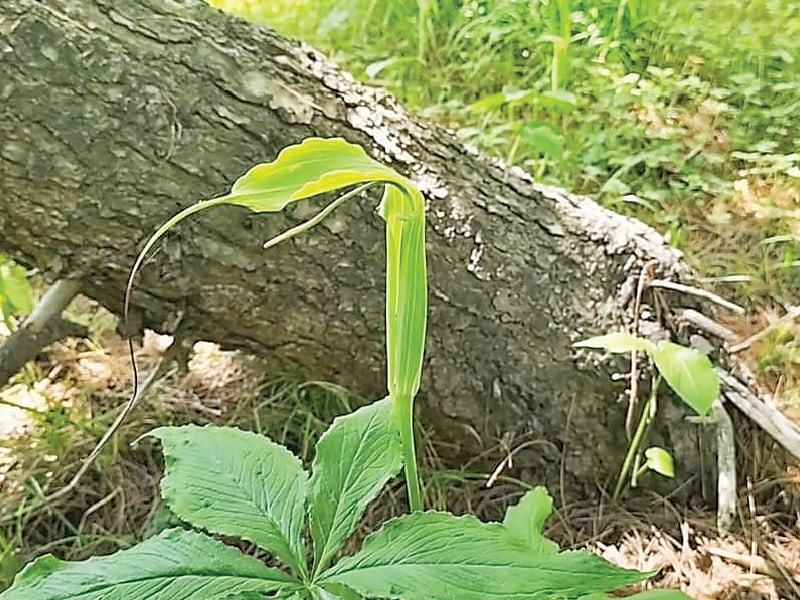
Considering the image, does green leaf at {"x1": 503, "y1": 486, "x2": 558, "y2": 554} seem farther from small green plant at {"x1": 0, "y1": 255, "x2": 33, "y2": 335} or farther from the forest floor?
small green plant at {"x1": 0, "y1": 255, "x2": 33, "y2": 335}

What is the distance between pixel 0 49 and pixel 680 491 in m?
1.10

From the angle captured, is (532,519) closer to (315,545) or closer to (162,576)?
(315,545)

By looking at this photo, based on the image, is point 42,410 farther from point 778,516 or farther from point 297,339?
point 778,516

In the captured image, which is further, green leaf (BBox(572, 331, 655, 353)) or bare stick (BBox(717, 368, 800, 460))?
bare stick (BBox(717, 368, 800, 460))

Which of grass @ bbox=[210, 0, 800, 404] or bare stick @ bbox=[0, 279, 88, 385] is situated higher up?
grass @ bbox=[210, 0, 800, 404]

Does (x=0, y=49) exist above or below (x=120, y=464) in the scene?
above

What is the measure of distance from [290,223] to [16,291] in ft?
1.82

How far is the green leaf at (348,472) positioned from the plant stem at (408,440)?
0.04ft

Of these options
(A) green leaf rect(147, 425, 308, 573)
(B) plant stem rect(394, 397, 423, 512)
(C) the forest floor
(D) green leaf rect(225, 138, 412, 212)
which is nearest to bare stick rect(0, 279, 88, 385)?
(C) the forest floor

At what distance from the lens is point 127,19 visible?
3.57 feet

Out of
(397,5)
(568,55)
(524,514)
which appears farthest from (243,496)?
(397,5)

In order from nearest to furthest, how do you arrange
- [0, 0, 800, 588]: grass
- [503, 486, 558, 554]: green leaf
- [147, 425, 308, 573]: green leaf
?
[147, 425, 308, 573]: green leaf
[503, 486, 558, 554]: green leaf
[0, 0, 800, 588]: grass

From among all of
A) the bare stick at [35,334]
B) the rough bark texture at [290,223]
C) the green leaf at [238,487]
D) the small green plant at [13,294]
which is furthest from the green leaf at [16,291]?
the green leaf at [238,487]

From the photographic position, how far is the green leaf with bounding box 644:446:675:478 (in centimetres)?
117
